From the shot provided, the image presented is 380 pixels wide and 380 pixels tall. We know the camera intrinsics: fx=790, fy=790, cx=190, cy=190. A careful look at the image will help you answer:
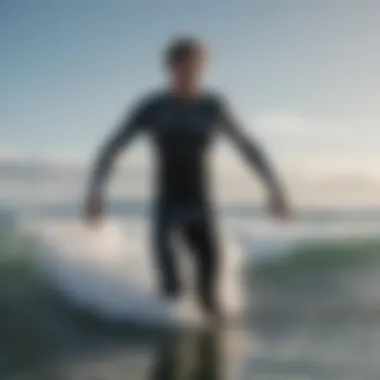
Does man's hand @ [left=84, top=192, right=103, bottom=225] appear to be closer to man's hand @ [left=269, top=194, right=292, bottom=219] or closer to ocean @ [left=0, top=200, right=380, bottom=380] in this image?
ocean @ [left=0, top=200, right=380, bottom=380]

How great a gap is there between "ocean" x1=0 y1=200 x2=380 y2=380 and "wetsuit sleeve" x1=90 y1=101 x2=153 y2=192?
0.20 ft

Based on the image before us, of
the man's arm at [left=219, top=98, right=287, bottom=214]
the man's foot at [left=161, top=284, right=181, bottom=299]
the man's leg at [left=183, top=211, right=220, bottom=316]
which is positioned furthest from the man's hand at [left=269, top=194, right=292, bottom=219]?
the man's foot at [left=161, top=284, right=181, bottom=299]

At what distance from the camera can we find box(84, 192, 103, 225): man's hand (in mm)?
1506

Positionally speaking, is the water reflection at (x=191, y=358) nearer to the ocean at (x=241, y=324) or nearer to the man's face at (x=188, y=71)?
the ocean at (x=241, y=324)

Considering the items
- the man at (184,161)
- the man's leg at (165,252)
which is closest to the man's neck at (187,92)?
the man at (184,161)

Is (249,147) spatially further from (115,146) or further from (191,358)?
(191,358)

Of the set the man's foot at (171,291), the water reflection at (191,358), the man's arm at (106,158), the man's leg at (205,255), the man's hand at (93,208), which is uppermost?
the man's arm at (106,158)

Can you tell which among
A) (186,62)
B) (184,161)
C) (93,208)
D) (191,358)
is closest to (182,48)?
(186,62)

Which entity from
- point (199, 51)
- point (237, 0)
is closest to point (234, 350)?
point (199, 51)

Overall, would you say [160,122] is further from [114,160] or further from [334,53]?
[334,53]

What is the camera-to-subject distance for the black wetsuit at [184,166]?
1.50m

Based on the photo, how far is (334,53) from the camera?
62.2 inches

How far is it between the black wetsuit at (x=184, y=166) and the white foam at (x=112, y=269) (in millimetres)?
25

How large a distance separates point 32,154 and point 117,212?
205 millimetres
